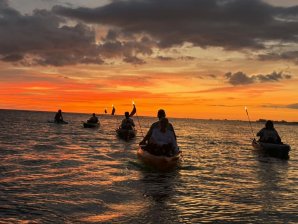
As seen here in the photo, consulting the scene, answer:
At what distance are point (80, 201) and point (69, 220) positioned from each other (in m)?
2.06

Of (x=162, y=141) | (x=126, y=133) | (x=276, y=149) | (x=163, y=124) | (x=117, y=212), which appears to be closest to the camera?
(x=117, y=212)

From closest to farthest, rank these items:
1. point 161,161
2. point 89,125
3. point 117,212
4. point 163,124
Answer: point 117,212 < point 161,161 < point 163,124 < point 89,125

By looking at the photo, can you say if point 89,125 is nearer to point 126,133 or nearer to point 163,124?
point 126,133

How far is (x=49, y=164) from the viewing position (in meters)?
19.8

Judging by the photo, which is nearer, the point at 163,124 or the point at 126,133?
the point at 163,124

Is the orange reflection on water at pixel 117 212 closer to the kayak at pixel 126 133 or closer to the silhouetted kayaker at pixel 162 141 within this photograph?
the silhouetted kayaker at pixel 162 141

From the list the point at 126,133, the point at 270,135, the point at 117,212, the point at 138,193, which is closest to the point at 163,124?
the point at 138,193

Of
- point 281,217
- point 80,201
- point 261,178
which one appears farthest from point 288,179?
point 80,201

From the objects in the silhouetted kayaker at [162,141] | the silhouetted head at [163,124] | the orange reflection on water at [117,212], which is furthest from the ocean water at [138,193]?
the silhouetted head at [163,124]

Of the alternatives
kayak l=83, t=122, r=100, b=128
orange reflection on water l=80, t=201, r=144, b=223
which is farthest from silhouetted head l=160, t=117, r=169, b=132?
kayak l=83, t=122, r=100, b=128

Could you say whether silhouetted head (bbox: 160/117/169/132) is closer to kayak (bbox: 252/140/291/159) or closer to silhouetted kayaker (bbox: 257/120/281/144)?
kayak (bbox: 252/140/291/159)

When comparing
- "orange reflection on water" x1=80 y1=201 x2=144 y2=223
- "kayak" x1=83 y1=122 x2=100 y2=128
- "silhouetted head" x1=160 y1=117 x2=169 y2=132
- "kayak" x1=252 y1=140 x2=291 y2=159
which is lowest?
"orange reflection on water" x1=80 y1=201 x2=144 y2=223

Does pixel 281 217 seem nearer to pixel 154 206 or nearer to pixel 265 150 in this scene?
pixel 154 206

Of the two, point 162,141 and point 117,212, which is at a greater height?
point 162,141
